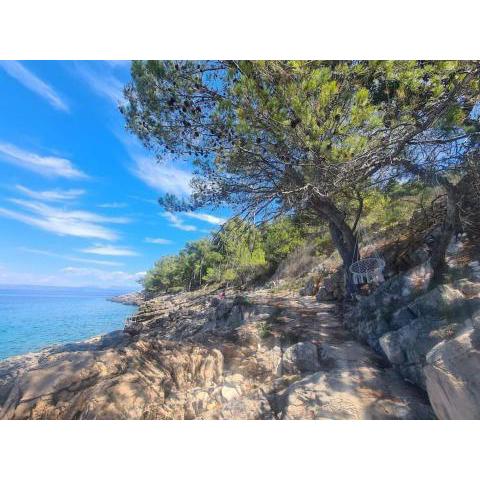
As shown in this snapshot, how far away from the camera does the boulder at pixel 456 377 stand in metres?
1.66

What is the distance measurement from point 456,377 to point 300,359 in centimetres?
136

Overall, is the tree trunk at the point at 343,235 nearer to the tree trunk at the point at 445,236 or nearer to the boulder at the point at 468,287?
the tree trunk at the point at 445,236

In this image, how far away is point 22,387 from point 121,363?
0.74 m

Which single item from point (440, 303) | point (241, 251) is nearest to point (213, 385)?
point (241, 251)

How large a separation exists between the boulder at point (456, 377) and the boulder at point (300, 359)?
1.04m

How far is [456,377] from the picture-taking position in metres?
1.75

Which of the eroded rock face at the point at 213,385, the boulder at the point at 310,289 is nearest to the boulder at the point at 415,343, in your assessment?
the eroded rock face at the point at 213,385

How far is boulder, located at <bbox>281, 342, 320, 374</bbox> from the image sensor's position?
8.87 ft

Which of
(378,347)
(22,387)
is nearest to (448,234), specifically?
(378,347)

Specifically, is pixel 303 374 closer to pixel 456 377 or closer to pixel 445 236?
pixel 456 377

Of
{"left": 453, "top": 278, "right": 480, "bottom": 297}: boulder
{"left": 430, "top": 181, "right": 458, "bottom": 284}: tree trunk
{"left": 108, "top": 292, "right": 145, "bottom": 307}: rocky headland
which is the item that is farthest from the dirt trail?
{"left": 108, "top": 292, "right": 145, "bottom": 307}: rocky headland
